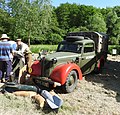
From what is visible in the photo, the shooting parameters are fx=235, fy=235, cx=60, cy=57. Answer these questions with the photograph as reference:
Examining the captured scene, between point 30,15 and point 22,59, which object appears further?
point 30,15

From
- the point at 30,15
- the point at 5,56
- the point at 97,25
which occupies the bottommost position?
the point at 5,56

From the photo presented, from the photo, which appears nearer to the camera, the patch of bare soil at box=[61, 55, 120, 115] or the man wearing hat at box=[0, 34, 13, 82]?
the patch of bare soil at box=[61, 55, 120, 115]

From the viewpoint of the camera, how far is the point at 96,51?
10383 millimetres

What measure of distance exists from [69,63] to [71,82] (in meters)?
0.70

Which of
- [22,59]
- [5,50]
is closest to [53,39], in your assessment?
[22,59]

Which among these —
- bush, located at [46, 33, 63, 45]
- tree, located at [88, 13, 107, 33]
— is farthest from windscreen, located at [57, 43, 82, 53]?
bush, located at [46, 33, 63, 45]

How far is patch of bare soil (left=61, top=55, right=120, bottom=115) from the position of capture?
616 cm

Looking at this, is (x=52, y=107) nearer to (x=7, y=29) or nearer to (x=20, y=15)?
(x=20, y=15)

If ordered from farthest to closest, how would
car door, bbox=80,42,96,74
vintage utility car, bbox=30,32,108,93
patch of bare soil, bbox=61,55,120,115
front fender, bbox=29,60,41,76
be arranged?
1. car door, bbox=80,42,96,74
2. front fender, bbox=29,60,41,76
3. vintage utility car, bbox=30,32,108,93
4. patch of bare soil, bbox=61,55,120,115

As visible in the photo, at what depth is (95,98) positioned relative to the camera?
283 inches

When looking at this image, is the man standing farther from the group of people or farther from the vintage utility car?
the vintage utility car

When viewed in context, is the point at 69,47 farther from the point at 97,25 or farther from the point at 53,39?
the point at 53,39

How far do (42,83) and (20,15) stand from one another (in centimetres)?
2529

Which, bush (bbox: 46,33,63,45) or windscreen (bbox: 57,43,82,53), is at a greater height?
bush (bbox: 46,33,63,45)
